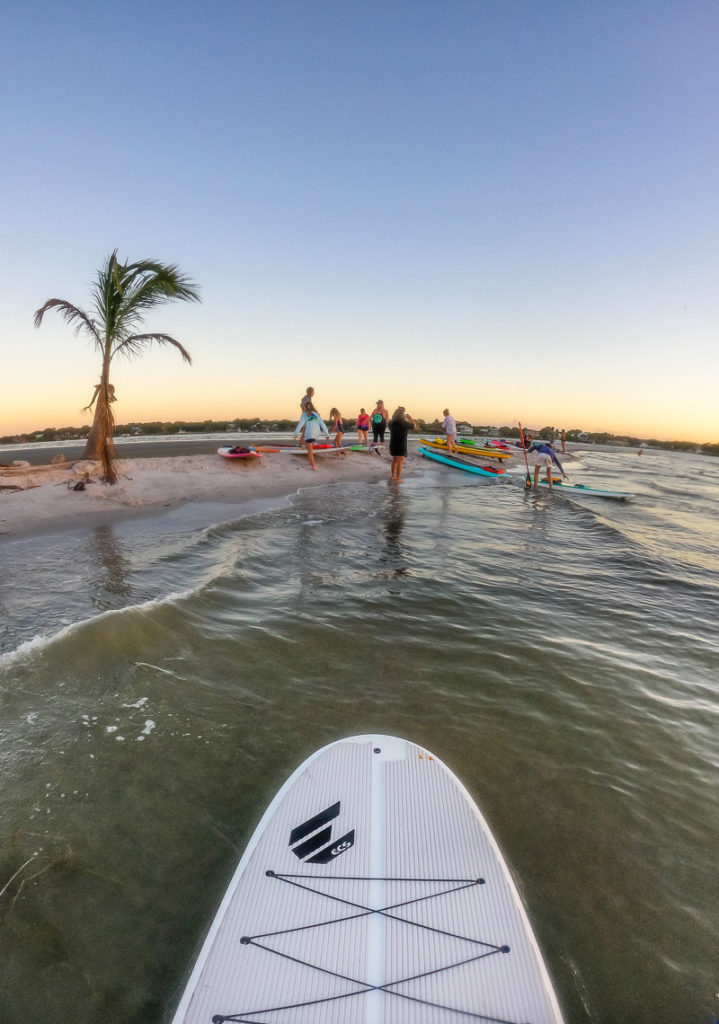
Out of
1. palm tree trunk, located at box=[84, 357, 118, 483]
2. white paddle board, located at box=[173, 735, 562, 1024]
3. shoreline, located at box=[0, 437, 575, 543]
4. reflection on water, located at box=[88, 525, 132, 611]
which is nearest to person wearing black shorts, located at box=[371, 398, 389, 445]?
shoreline, located at box=[0, 437, 575, 543]

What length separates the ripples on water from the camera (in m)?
2.55

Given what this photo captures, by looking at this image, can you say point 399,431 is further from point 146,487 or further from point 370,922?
point 370,922

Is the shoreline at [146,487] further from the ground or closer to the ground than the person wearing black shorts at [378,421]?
closer to the ground

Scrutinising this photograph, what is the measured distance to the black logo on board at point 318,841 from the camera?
2.89m

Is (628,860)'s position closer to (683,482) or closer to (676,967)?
(676,967)

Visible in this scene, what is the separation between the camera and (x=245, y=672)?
506cm

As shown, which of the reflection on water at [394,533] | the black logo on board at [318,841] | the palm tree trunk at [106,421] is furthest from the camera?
the palm tree trunk at [106,421]

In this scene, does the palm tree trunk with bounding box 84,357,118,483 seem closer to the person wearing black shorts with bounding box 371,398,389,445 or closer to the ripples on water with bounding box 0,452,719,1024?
the ripples on water with bounding box 0,452,719,1024

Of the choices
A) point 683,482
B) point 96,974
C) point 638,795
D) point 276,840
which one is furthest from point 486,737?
point 683,482

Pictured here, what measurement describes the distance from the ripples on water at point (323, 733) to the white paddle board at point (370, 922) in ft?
0.89

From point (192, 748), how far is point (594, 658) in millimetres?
4536

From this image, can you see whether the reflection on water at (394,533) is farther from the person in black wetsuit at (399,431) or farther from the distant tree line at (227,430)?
the distant tree line at (227,430)

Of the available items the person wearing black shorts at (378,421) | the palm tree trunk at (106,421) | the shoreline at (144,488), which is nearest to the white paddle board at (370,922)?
the shoreline at (144,488)

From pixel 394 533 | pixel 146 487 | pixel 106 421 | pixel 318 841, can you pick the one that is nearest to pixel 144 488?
pixel 146 487
